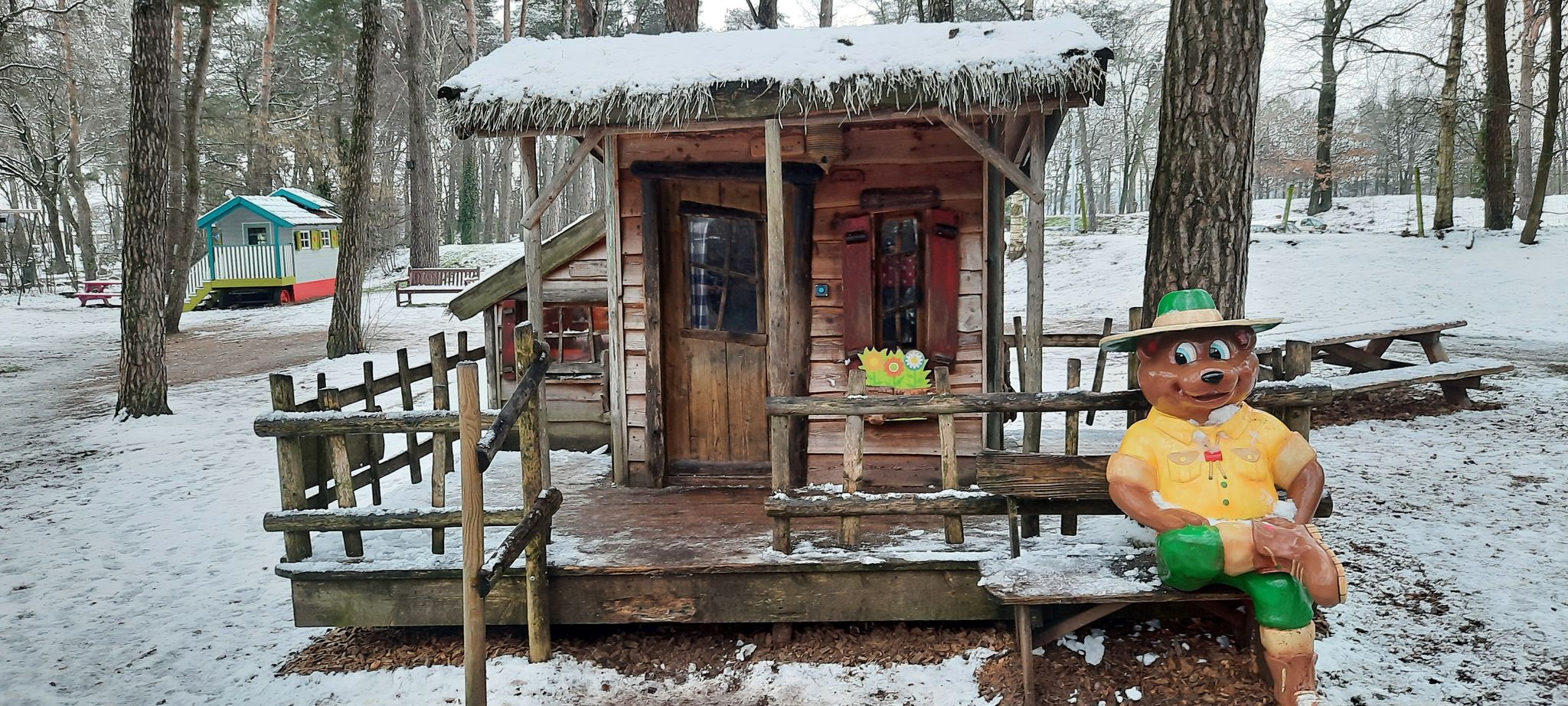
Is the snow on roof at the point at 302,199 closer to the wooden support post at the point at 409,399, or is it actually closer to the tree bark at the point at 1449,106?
the wooden support post at the point at 409,399

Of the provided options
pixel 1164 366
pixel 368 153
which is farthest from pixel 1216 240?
pixel 368 153

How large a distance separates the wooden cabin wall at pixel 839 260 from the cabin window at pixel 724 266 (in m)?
0.36

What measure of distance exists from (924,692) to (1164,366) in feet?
5.73

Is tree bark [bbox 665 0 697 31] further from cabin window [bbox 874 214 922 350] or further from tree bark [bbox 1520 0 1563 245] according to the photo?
tree bark [bbox 1520 0 1563 245]

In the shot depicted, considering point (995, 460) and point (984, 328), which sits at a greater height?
point (984, 328)

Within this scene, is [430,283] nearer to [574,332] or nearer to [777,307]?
[574,332]

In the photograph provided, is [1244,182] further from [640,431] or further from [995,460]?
[640,431]

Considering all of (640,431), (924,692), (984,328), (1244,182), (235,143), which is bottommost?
(924,692)

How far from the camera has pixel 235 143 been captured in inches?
1117

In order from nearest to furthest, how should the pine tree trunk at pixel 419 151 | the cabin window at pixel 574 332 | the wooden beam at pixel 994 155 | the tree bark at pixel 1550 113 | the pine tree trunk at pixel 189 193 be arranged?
the wooden beam at pixel 994 155, the cabin window at pixel 574 332, the tree bark at pixel 1550 113, the pine tree trunk at pixel 189 193, the pine tree trunk at pixel 419 151

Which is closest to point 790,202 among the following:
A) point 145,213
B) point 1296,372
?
point 1296,372

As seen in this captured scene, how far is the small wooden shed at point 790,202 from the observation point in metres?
4.80

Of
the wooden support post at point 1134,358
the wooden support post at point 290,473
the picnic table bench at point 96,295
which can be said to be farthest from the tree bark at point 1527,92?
the picnic table bench at point 96,295

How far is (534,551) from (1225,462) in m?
3.06
